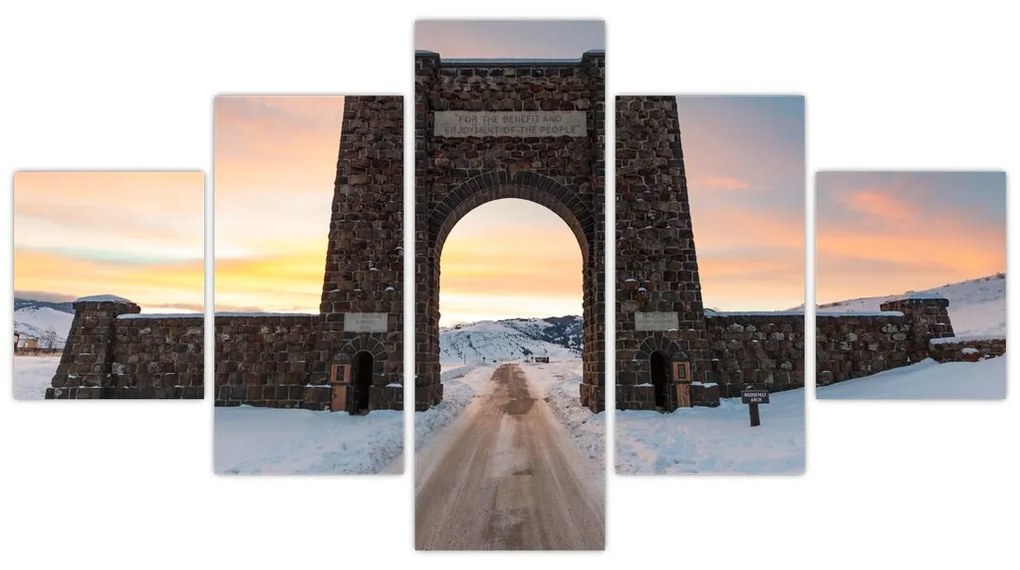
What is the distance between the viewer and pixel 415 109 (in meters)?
6.25

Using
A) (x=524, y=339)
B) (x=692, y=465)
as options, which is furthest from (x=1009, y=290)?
(x=524, y=339)

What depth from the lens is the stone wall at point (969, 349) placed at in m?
6.30

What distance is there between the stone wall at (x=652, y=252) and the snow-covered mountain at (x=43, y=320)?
6178mm

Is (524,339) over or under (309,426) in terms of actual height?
over

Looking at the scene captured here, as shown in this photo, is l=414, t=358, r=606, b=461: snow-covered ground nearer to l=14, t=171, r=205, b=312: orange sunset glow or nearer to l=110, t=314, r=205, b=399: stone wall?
l=110, t=314, r=205, b=399: stone wall

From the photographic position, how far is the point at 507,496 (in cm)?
554

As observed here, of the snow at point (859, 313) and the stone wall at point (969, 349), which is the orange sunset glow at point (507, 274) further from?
the stone wall at point (969, 349)

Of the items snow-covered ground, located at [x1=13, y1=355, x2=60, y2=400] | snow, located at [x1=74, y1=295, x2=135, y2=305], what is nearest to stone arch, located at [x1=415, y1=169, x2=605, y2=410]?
snow, located at [x1=74, y1=295, x2=135, y2=305]

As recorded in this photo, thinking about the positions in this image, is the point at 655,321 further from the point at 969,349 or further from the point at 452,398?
the point at 969,349

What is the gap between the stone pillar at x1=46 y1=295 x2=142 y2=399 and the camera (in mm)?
6320

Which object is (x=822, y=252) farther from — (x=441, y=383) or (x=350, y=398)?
(x=350, y=398)

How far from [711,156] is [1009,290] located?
3.49m

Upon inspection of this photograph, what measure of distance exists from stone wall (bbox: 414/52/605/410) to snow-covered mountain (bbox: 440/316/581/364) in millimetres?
169

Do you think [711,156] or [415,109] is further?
[711,156]
